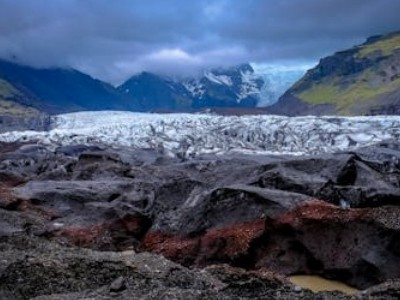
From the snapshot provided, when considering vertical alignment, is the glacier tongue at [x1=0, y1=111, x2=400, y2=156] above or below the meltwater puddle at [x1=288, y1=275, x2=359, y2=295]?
below

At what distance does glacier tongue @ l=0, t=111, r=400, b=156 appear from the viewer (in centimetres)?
8200

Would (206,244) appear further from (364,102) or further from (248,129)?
(364,102)

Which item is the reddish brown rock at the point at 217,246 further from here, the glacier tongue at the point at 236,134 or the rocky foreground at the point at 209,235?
the glacier tongue at the point at 236,134

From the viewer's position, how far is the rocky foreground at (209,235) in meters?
13.4

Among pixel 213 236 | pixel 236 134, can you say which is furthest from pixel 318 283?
pixel 236 134

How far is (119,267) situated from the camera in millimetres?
14680

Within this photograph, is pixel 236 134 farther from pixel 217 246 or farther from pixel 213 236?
pixel 217 246

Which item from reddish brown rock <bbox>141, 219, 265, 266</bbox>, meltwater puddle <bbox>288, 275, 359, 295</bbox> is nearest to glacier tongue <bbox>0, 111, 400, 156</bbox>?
reddish brown rock <bbox>141, 219, 265, 266</bbox>

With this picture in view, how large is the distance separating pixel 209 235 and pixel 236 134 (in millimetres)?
73490

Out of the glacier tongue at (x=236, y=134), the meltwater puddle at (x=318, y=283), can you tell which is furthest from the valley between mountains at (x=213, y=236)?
the glacier tongue at (x=236, y=134)

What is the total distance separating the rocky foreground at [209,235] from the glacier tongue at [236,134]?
52194mm

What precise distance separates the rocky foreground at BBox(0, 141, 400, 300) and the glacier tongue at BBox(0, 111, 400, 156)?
171 ft

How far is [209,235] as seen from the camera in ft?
64.6

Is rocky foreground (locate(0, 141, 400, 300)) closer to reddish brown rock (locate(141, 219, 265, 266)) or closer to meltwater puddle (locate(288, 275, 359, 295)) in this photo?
reddish brown rock (locate(141, 219, 265, 266))
